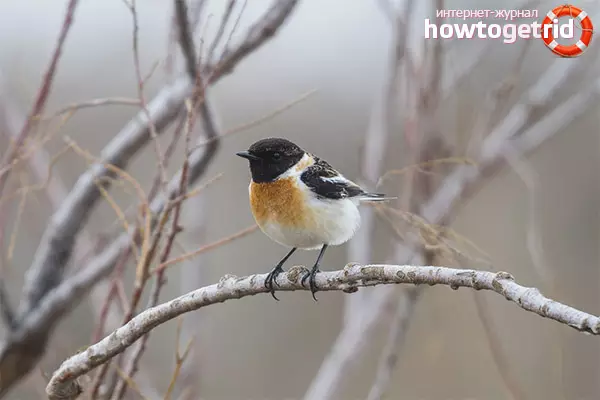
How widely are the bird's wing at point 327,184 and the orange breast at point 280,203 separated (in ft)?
0.12

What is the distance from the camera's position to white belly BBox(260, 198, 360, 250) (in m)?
1.44

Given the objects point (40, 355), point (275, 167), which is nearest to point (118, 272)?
point (275, 167)

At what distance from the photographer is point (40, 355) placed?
5.64ft

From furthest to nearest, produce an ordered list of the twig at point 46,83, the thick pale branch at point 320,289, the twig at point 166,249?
the twig at point 46,83
the twig at point 166,249
the thick pale branch at point 320,289

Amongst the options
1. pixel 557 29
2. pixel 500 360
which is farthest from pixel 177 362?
pixel 557 29

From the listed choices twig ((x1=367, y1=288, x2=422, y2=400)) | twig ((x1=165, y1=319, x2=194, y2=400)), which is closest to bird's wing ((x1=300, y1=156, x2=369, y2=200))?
twig ((x1=367, y1=288, x2=422, y2=400))

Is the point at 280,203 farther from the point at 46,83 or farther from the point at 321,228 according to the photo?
the point at 46,83

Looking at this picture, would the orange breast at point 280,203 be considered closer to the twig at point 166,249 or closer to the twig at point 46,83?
the twig at point 166,249

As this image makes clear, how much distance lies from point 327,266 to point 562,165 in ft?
4.60

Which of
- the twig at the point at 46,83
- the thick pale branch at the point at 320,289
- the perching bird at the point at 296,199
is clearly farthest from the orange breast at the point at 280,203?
the twig at the point at 46,83

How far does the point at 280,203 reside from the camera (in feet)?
4.80

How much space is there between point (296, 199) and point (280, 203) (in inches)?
1.4

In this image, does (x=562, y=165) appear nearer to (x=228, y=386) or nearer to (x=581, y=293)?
(x=581, y=293)

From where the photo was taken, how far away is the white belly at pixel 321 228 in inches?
56.5
